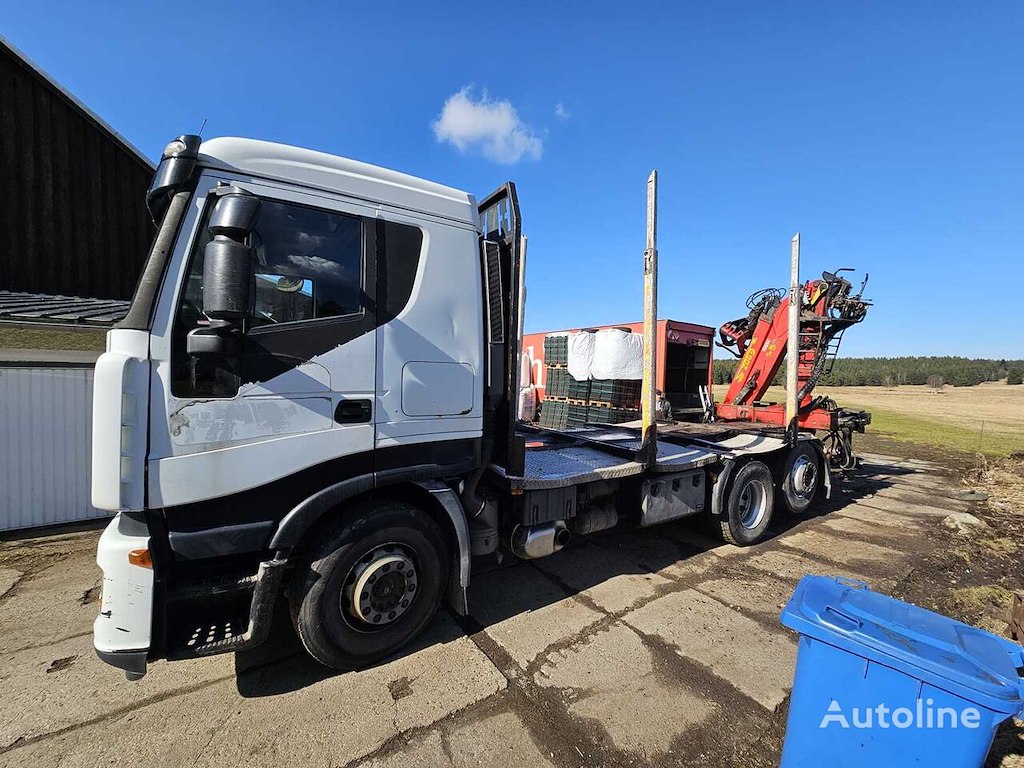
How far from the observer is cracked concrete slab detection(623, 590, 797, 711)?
3.00 metres

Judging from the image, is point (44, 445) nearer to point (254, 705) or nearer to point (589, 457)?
point (254, 705)

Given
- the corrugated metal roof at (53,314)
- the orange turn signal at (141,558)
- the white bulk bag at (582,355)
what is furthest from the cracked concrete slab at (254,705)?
the white bulk bag at (582,355)

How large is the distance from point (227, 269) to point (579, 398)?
814 cm

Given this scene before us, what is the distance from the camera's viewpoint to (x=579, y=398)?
31.8 ft

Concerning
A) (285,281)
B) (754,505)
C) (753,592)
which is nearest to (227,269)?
(285,281)

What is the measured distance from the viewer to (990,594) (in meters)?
4.37

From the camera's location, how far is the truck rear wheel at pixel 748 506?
17.6 feet

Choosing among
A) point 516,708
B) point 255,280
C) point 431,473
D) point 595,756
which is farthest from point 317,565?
point 595,756

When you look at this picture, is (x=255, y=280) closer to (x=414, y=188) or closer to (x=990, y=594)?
(x=414, y=188)

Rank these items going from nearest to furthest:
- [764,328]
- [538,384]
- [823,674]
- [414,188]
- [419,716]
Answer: [823,674] < [419,716] < [414,188] < [764,328] < [538,384]

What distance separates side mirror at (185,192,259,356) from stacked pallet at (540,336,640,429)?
7.19m

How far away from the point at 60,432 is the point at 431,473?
579 cm

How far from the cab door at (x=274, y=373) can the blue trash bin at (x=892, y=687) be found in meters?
2.49

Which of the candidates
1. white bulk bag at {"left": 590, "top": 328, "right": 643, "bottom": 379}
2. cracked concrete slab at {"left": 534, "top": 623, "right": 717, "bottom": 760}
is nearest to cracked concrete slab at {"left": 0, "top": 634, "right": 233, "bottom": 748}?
cracked concrete slab at {"left": 534, "top": 623, "right": 717, "bottom": 760}
